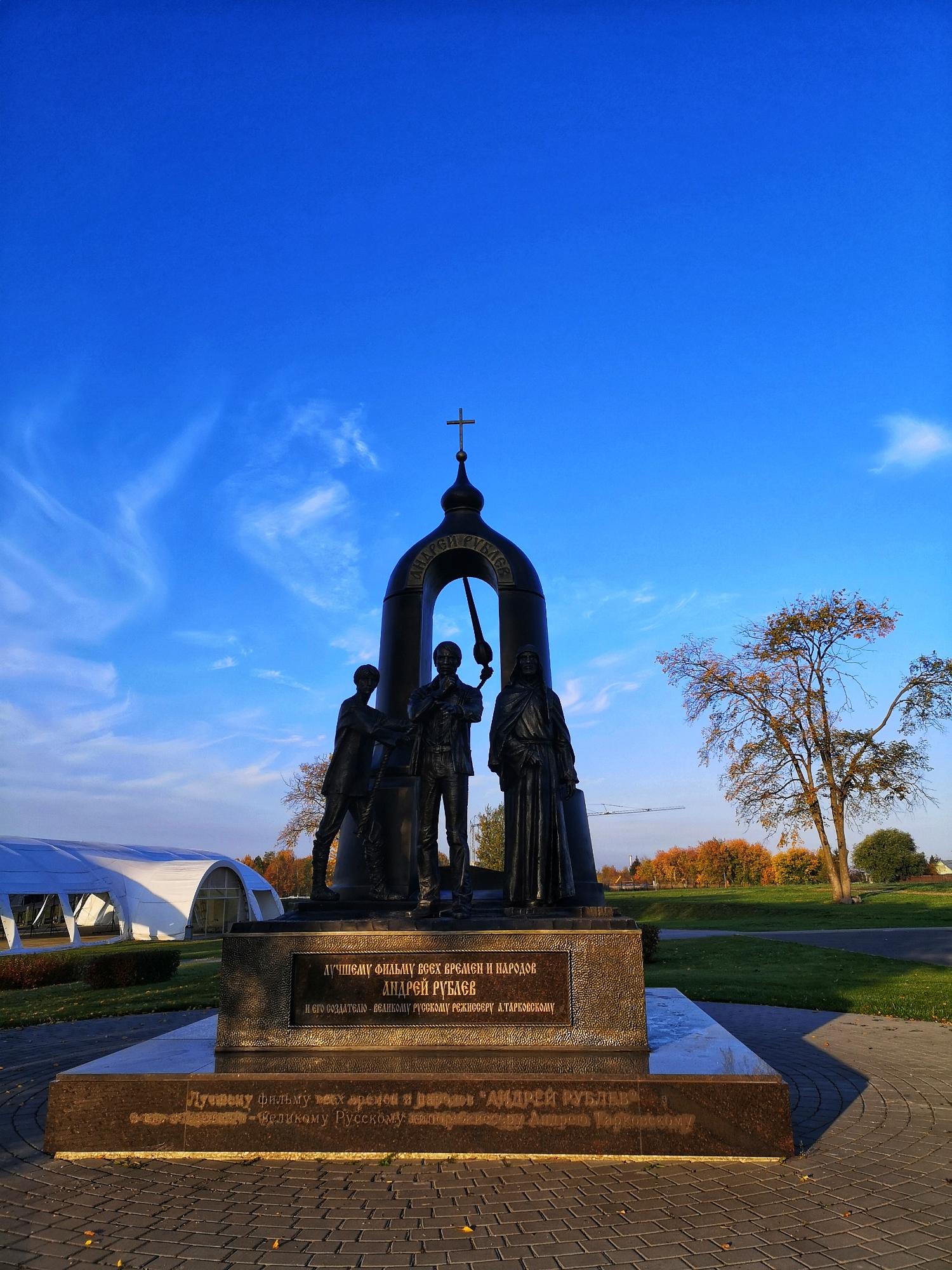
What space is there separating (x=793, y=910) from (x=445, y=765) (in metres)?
25.5

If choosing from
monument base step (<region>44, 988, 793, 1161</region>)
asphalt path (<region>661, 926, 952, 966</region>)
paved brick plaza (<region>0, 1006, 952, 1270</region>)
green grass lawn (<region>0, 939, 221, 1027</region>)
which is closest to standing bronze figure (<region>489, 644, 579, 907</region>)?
monument base step (<region>44, 988, 793, 1161</region>)

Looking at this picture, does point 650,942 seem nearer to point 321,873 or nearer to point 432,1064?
point 321,873

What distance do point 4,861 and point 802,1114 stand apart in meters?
28.2

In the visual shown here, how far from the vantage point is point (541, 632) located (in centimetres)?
920

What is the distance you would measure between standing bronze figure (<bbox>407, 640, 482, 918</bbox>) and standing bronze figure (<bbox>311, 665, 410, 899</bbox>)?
0.45 m

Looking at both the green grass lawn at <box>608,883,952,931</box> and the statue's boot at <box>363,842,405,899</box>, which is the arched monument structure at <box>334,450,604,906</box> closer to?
the statue's boot at <box>363,842,405,899</box>

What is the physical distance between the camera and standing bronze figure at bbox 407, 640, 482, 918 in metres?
6.39

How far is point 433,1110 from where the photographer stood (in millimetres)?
4879

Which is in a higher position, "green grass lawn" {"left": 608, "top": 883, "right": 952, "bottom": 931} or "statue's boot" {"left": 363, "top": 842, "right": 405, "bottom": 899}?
"statue's boot" {"left": 363, "top": 842, "right": 405, "bottom": 899}

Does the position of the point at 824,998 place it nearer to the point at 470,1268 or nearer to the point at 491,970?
the point at 491,970

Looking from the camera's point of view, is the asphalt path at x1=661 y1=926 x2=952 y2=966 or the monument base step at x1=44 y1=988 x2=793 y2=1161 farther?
the asphalt path at x1=661 y1=926 x2=952 y2=966

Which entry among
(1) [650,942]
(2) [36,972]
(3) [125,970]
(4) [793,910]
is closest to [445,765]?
(1) [650,942]

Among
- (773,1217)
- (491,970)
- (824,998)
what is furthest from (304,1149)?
(824,998)

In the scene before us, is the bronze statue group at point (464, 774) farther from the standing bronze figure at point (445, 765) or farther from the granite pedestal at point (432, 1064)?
the granite pedestal at point (432, 1064)
